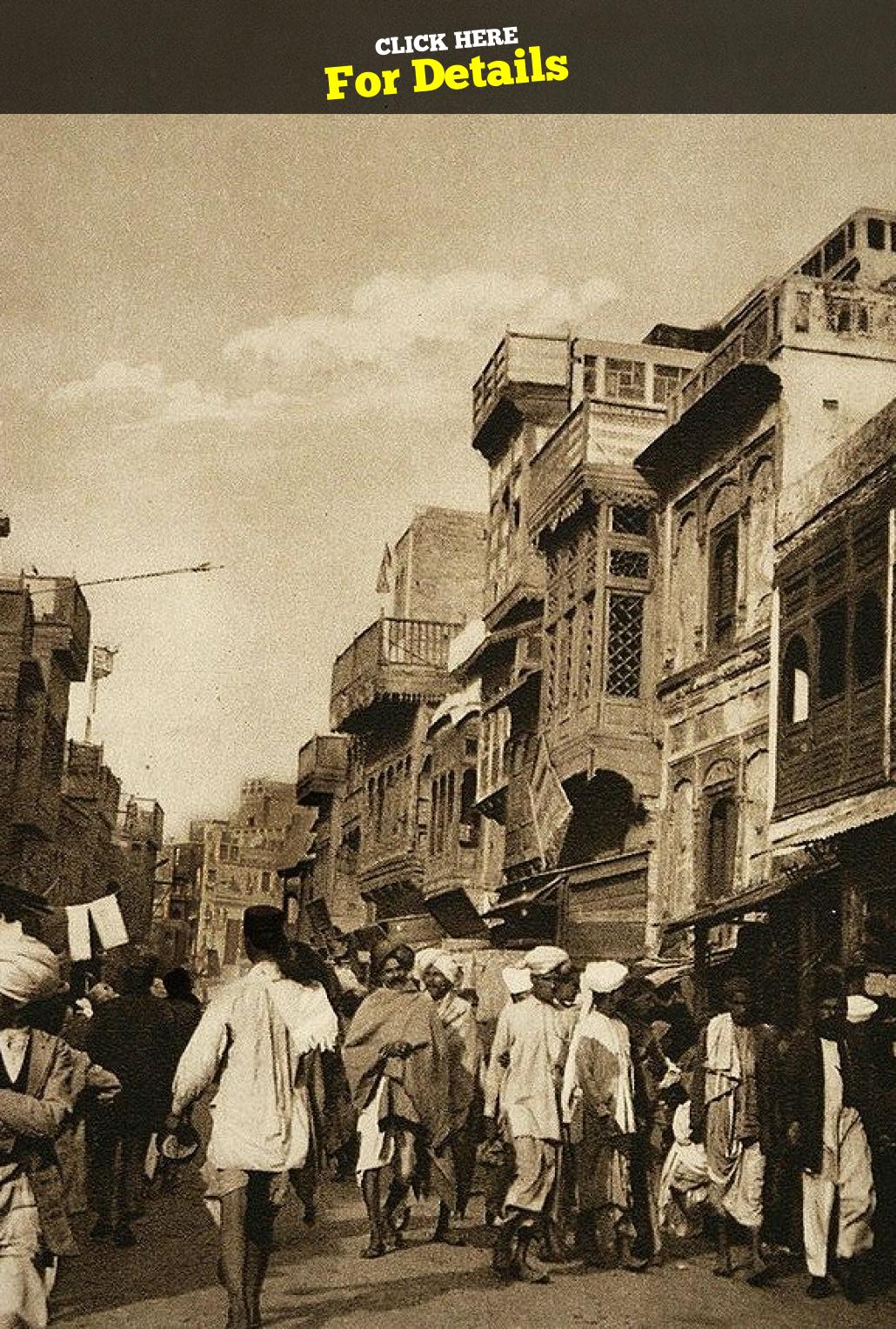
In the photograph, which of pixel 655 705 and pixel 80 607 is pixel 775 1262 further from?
pixel 80 607

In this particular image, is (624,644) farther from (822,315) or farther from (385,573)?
(385,573)

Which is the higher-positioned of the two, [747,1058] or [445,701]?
[445,701]

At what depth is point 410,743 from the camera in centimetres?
3178

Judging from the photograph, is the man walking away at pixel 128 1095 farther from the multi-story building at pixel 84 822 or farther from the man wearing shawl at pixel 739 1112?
the multi-story building at pixel 84 822

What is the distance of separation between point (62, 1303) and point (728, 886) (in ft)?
30.7

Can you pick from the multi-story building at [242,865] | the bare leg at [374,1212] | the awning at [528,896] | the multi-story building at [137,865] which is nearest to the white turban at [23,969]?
the bare leg at [374,1212]

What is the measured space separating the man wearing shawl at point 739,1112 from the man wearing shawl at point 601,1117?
449 mm

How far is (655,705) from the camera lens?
57.5 feet

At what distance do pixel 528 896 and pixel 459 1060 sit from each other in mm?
10491

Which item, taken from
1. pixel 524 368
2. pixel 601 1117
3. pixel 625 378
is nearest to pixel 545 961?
pixel 601 1117

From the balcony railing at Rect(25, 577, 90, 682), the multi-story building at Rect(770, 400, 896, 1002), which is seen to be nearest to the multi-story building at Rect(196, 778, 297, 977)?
the balcony railing at Rect(25, 577, 90, 682)

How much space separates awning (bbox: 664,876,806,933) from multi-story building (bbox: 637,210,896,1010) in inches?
1.1
